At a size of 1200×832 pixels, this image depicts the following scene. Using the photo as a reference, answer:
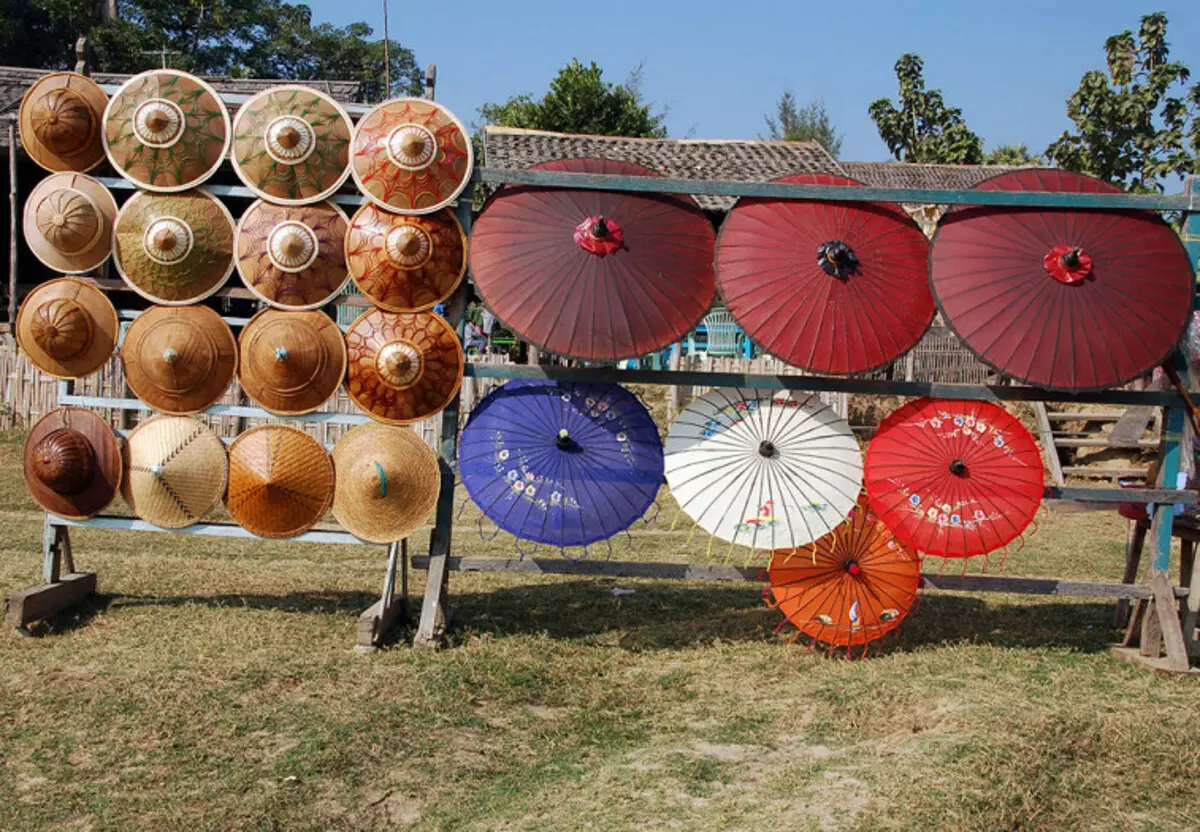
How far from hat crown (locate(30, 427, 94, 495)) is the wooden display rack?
0.26 metres

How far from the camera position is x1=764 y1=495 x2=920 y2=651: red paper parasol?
18.7 ft

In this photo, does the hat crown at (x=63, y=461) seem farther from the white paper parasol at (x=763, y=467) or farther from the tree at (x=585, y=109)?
the tree at (x=585, y=109)

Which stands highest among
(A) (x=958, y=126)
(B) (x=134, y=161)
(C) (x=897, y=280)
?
(A) (x=958, y=126)

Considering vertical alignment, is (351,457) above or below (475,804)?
above

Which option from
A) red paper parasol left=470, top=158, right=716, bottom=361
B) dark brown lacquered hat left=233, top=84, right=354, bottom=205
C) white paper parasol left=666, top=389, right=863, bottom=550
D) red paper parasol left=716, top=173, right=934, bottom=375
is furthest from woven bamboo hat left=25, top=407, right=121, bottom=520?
red paper parasol left=716, top=173, right=934, bottom=375

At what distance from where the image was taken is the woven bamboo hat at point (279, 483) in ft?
19.2

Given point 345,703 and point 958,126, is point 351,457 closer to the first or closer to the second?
point 345,703

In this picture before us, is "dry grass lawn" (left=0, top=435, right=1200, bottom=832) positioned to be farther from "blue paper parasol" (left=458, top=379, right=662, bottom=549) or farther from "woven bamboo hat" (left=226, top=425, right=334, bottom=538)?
"blue paper parasol" (left=458, top=379, right=662, bottom=549)

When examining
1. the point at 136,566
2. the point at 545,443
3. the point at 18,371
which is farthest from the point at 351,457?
the point at 18,371

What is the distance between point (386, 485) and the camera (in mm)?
5746

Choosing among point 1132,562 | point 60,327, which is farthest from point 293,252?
point 1132,562

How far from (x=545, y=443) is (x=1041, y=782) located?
2692 millimetres

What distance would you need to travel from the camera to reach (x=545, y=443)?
18.5 feet

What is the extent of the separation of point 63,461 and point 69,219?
1.25 metres
